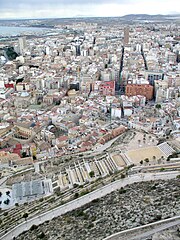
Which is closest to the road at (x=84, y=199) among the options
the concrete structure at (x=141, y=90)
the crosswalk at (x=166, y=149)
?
the crosswalk at (x=166, y=149)

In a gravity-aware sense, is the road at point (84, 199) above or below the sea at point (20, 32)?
below

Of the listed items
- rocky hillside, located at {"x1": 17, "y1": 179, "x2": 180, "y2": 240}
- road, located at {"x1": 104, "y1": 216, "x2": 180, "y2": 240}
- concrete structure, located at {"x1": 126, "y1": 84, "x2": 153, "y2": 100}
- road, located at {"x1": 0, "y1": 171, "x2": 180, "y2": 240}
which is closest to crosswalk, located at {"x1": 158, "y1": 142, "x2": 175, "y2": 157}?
road, located at {"x1": 0, "y1": 171, "x2": 180, "y2": 240}

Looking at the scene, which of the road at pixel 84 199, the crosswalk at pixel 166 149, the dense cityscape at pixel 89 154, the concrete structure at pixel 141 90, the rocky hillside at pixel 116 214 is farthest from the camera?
the concrete structure at pixel 141 90

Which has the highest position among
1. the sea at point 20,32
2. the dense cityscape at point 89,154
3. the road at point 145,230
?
the sea at point 20,32

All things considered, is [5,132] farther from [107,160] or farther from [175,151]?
[175,151]

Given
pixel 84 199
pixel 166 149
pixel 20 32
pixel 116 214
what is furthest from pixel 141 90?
pixel 20 32

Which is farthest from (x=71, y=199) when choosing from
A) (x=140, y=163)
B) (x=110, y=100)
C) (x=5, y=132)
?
(x=110, y=100)

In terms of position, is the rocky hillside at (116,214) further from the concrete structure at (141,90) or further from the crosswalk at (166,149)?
the concrete structure at (141,90)
